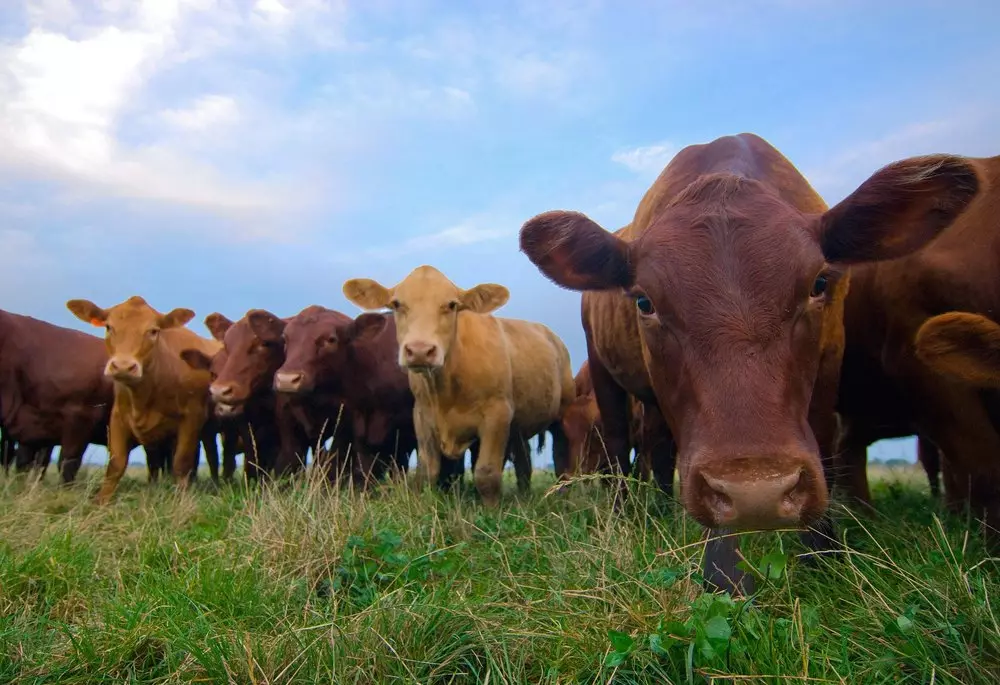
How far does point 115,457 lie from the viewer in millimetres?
9062

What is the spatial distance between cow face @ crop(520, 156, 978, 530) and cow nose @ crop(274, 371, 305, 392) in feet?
15.9

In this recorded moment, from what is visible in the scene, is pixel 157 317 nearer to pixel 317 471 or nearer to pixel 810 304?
pixel 317 471

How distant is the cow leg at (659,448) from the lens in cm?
641

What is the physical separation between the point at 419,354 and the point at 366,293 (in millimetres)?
1837

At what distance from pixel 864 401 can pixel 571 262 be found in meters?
2.75

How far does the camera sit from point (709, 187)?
3758 mm

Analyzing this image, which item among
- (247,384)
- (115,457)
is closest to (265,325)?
(247,384)

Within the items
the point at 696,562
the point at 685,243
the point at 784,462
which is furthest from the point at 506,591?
the point at 685,243

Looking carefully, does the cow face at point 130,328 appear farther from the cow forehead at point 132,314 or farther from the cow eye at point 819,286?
the cow eye at point 819,286

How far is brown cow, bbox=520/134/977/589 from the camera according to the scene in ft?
9.25

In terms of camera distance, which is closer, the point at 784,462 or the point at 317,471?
the point at 784,462

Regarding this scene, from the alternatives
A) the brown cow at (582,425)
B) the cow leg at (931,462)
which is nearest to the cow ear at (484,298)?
the brown cow at (582,425)

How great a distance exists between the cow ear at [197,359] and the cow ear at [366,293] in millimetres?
2762

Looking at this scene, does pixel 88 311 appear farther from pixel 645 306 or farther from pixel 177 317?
pixel 645 306
